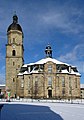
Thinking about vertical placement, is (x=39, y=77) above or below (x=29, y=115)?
above

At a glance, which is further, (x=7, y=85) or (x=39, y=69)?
(x=7, y=85)

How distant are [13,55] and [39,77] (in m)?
14.5

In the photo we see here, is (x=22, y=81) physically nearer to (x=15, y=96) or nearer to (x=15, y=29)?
(x=15, y=96)

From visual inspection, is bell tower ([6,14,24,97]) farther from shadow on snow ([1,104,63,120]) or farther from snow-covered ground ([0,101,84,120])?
shadow on snow ([1,104,63,120])

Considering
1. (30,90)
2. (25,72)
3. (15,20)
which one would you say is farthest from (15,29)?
(30,90)

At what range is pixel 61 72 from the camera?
85.9m

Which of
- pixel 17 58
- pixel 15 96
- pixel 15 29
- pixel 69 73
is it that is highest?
pixel 15 29

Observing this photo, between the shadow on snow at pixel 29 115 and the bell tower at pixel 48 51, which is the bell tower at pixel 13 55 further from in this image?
the shadow on snow at pixel 29 115

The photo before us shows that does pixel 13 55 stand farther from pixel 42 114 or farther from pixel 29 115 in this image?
pixel 29 115

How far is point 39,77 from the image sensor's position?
279 ft

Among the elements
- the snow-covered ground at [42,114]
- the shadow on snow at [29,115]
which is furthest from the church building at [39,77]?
the shadow on snow at [29,115]

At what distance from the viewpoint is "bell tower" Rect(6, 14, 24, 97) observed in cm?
9144

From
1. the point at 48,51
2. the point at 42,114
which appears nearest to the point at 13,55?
the point at 48,51

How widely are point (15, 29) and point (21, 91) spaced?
22083mm
